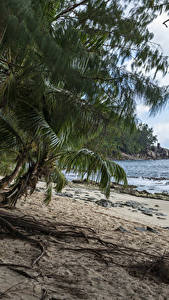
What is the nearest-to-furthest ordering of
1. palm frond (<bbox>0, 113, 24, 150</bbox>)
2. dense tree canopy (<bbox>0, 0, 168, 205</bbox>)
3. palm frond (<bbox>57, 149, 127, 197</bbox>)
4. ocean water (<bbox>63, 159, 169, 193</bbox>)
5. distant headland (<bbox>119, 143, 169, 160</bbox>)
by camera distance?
dense tree canopy (<bbox>0, 0, 168, 205</bbox>), palm frond (<bbox>57, 149, 127, 197</bbox>), palm frond (<bbox>0, 113, 24, 150</bbox>), ocean water (<bbox>63, 159, 169, 193</bbox>), distant headland (<bbox>119, 143, 169, 160</bbox>)

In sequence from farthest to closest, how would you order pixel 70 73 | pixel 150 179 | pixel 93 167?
pixel 150 179 < pixel 93 167 < pixel 70 73

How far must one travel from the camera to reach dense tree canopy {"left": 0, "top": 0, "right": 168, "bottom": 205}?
1835 mm

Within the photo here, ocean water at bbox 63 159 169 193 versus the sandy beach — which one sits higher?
ocean water at bbox 63 159 169 193

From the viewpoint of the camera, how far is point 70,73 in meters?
1.91

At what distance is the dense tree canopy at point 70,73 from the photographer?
1835 mm

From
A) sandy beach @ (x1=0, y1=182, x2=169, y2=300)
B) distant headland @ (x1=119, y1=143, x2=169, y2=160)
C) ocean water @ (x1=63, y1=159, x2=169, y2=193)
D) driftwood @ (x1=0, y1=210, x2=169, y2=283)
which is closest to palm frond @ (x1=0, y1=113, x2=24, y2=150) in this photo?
driftwood @ (x1=0, y1=210, x2=169, y2=283)

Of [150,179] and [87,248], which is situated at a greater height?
[150,179]

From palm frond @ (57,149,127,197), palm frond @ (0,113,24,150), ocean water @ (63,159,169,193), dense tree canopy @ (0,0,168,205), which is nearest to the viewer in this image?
dense tree canopy @ (0,0,168,205)

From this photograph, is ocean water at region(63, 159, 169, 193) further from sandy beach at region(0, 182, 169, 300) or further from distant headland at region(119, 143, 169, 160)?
distant headland at region(119, 143, 169, 160)

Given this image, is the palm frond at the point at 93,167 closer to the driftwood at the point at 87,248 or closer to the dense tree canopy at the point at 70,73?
the dense tree canopy at the point at 70,73

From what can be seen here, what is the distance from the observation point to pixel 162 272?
2.56 m

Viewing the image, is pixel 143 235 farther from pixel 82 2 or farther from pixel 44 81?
pixel 82 2

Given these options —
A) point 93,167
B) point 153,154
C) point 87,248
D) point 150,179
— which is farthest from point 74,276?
point 153,154

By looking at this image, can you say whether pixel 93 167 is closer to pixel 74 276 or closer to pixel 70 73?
pixel 74 276
